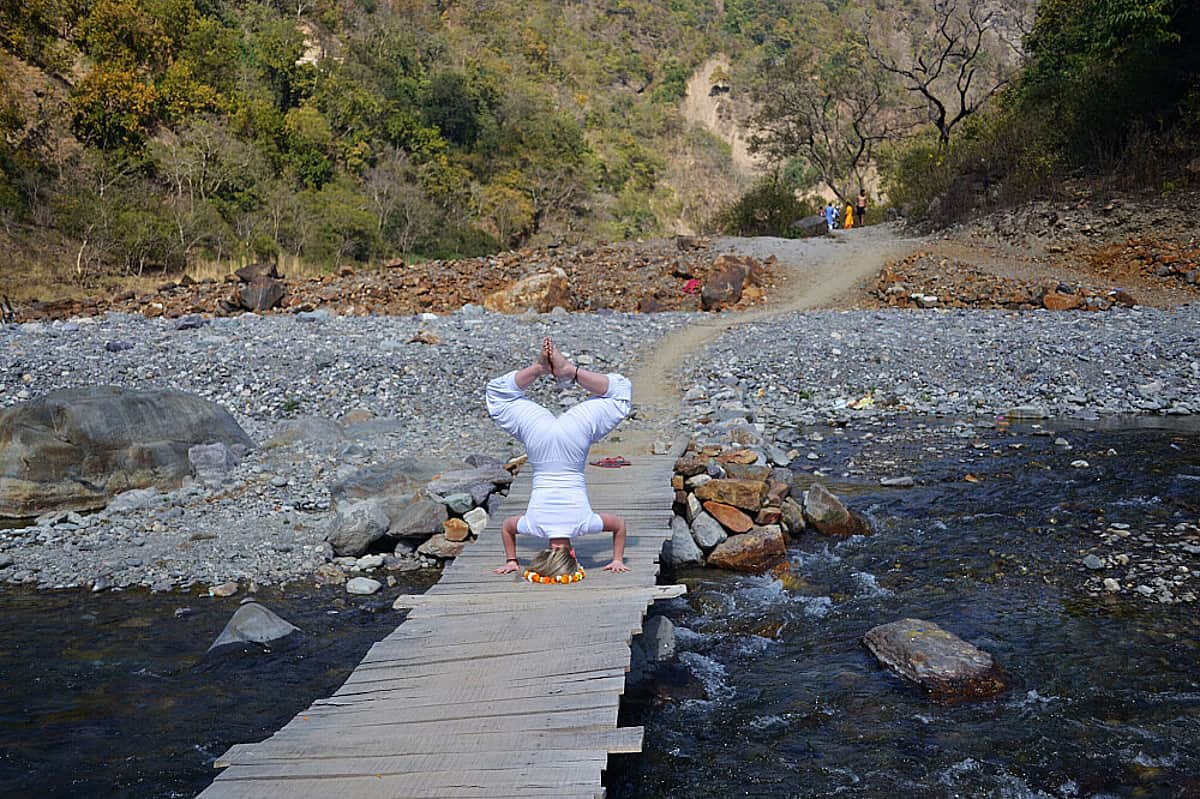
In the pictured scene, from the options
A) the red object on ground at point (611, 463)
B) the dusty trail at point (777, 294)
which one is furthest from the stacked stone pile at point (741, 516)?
the dusty trail at point (777, 294)

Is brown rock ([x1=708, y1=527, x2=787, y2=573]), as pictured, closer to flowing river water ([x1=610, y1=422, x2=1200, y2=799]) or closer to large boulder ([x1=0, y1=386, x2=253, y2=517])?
flowing river water ([x1=610, y1=422, x2=1200, y2=799])

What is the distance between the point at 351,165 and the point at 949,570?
1237 inches

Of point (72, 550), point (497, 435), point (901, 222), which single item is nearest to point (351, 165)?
point (901, 222)

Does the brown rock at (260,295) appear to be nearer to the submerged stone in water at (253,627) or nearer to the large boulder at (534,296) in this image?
the large boulder at (534,296)

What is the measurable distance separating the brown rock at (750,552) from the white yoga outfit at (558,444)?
196 centimetres

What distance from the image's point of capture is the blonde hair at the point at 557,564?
5.73 m

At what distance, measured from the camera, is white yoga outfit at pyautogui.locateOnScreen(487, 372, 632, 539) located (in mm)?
5633

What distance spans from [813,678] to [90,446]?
716 centimetres

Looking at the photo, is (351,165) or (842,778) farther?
(351,165)

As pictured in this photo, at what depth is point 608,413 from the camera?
5.70 metres

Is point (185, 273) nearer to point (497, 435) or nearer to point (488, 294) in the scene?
point (488, 294)

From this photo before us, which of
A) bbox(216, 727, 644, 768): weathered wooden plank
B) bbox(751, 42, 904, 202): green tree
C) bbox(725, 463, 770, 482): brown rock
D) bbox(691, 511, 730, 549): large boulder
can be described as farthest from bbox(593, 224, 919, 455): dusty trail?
bbox(751, 42, 904, 202): green tree

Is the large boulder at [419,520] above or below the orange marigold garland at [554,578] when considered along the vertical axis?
below

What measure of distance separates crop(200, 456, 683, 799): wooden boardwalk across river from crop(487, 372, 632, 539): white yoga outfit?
1.33 ft
